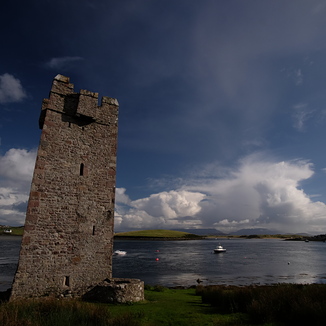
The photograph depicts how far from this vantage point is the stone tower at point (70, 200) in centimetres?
1274

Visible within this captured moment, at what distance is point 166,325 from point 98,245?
22.0 feet

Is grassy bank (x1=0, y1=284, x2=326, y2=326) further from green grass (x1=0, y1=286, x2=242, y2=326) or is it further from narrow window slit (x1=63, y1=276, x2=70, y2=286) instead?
narrow window slit (x1=63, y1=276, x2=70, y2=286)

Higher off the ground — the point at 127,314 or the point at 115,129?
the point at 115,129

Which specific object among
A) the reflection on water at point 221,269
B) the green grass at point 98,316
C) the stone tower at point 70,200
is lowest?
the reflection on water at point 221,269

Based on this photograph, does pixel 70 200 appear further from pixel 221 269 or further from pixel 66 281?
pixel 221 269

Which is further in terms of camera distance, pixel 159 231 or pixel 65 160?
pixel 159 231

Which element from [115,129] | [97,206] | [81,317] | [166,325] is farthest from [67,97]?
[166,325]

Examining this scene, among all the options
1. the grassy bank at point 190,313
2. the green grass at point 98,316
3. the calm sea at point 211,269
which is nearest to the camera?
the grassy bank at point 190,313

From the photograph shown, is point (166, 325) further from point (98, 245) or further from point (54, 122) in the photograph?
point (54, 122)

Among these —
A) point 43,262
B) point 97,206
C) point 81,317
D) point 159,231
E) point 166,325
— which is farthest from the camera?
point 159,231

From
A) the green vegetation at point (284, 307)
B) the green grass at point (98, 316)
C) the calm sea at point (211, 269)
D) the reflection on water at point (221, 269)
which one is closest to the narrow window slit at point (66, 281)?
the green grass at point (98, 316)

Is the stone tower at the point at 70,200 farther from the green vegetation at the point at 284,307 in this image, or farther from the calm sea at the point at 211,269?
the calm sea at the point at 211,269

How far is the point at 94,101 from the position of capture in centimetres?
1593

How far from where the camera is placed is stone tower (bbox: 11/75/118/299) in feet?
41.8
